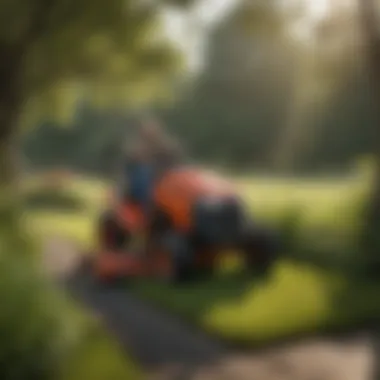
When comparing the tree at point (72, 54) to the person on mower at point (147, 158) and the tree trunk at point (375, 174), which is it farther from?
the tree trunk at point (375, 174)

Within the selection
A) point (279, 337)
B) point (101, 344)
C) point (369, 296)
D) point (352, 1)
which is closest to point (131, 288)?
point (101, 344)

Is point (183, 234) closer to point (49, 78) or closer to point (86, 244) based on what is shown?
point (86, 244)

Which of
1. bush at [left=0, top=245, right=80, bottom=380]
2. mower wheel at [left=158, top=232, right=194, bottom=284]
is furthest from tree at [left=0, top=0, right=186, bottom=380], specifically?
mower wheel at [left=158, top=232, right=194, bottom=284]

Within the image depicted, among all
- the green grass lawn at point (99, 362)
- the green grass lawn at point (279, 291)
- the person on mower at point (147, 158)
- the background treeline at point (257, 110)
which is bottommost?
the green grass lawn at point (99, 362)

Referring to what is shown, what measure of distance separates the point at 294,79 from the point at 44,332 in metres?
0.43

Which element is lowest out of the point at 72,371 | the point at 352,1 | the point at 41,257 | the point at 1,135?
the point at 72,371

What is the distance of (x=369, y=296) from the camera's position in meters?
1.03

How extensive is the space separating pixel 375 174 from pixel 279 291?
0.60 ft

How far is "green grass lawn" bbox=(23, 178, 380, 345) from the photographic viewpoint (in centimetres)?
102

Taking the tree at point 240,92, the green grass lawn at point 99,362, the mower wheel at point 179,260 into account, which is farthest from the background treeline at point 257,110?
the green grass lawn at point 99,362

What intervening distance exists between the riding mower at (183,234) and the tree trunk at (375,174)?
12 centimetres

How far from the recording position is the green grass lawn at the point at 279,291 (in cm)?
102

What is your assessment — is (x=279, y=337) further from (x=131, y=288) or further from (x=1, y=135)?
(x=1, y=135)

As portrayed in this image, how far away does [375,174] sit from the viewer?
1.03 meters
